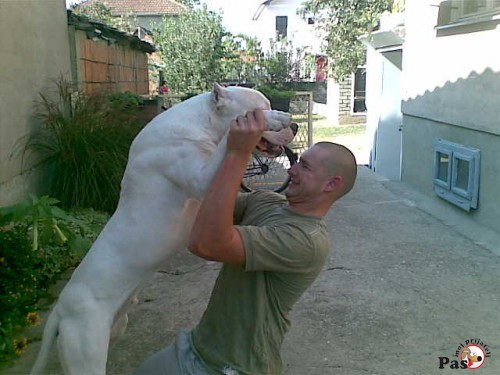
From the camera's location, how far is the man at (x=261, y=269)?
1.56m

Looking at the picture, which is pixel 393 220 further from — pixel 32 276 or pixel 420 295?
pixel 32 276

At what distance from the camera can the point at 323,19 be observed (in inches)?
706

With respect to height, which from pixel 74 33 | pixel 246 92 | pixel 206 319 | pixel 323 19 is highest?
pixel 323 19

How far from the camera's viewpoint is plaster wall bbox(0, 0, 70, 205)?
177 inches

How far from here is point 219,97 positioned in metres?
2.02

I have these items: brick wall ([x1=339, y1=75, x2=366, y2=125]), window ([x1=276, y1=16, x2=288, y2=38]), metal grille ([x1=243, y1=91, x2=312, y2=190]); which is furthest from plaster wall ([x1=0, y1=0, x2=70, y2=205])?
window ([x1=276, y1=16, x2=288, y2=38])

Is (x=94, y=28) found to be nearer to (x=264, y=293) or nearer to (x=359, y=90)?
(x=264, y=293)

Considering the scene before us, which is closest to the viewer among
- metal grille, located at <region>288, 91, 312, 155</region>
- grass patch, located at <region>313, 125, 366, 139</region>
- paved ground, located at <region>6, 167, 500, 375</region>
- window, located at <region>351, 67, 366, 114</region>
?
paved ground, located at <region>6, 167, 500, 375</region>

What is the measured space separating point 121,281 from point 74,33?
5.07 metres

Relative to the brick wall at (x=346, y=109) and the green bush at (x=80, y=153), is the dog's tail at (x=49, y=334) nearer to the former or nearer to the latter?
the green bush at (x=80, y=153)

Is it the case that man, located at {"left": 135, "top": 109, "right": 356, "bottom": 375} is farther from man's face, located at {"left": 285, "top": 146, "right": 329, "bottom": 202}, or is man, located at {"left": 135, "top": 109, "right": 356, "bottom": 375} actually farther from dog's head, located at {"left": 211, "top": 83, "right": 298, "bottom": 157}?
dog's head, located at {"left": 211, "top": 83, "right": 298, "bottom": 157}

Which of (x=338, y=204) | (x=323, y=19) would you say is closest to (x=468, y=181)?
(x=338, y=204)

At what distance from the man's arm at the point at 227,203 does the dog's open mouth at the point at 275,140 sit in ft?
1.06

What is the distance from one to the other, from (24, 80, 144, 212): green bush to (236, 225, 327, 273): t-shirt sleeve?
3.75 meters
